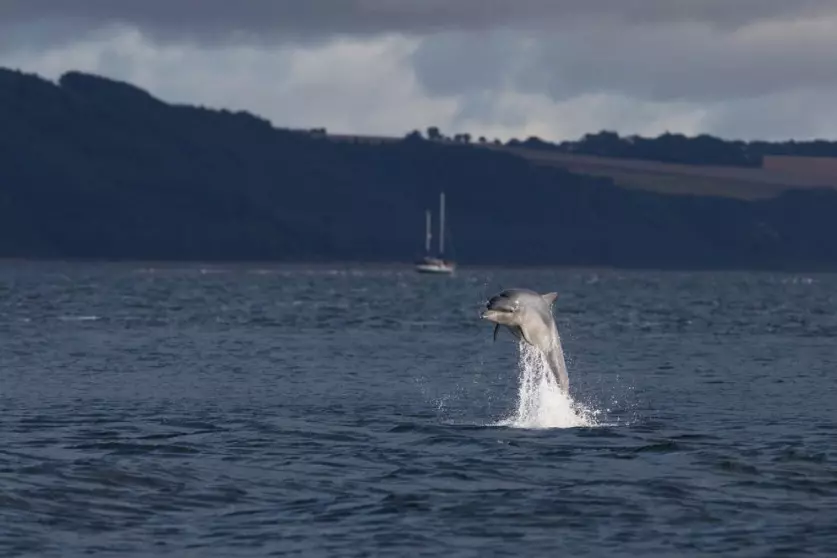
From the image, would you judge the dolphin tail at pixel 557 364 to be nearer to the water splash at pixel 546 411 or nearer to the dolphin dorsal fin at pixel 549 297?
the dolphin dorsal fin at pixel 549 297

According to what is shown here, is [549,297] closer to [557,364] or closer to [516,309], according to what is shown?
[516,309]

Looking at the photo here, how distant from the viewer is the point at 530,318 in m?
28.5

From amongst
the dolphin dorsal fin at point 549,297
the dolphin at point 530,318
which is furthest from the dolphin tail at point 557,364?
the dolphin dorsal fin at point 549,297

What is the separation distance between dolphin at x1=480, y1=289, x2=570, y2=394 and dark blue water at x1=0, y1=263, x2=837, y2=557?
158 centimetres

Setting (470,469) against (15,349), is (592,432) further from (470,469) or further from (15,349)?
(15,349)

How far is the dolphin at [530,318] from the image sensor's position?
90.4 feet

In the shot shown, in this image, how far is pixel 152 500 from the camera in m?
25.2

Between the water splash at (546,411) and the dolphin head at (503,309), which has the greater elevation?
the dolphin head at (503,309)

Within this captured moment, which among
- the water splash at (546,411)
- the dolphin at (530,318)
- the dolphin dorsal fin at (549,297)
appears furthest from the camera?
the water splash at (546,411)

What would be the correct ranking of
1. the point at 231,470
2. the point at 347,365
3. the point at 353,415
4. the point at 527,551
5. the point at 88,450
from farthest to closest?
the point at 347,365
the point at 353,415
the point at 88,450
the point at 231,470
the point at 527,551

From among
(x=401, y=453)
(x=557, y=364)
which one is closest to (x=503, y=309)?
(x=557, y=364)

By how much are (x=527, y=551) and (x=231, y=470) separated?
6.85 metres

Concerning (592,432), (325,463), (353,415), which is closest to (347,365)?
(353,415)

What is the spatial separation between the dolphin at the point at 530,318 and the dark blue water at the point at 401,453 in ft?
5.18
